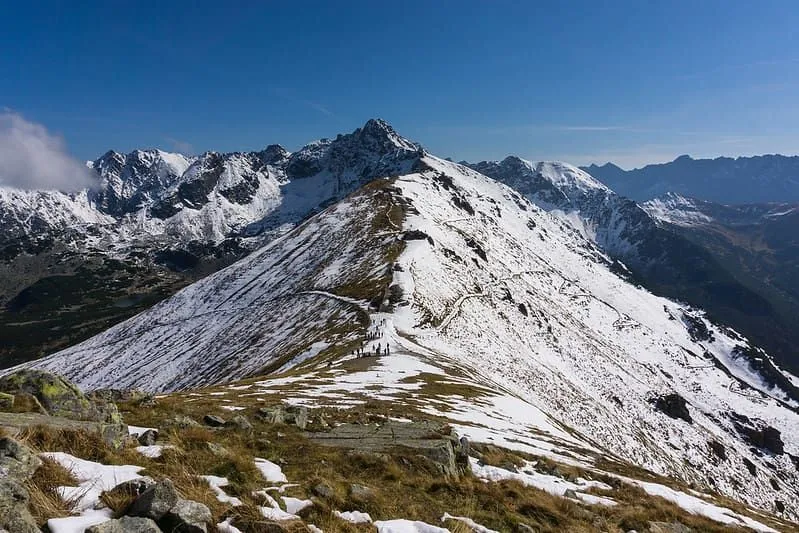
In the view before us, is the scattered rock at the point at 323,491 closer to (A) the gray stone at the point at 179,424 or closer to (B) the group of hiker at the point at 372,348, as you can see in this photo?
(A) the gray stone at the point at 179,424

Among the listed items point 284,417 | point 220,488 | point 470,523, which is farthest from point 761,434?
point 220,488

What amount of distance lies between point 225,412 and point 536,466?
13.4 meters

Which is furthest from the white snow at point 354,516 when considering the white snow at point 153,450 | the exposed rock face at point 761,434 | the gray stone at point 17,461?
the exposed rock face at point 761,434

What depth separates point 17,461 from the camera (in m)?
6.77

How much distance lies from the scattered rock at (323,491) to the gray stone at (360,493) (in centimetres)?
45

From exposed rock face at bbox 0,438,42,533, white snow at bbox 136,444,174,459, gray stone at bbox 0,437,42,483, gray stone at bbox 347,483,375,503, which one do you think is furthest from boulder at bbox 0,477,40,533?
gray stone at bbox 347,483,375,503

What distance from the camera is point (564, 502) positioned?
11938 millimetres

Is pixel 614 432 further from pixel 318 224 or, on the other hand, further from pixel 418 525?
pixel 318 224

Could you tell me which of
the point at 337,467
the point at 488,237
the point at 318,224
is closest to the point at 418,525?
the point at 337,467

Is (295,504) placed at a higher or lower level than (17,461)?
lower

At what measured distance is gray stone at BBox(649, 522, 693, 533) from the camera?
11.4 metres

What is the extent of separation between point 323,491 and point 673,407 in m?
96.0

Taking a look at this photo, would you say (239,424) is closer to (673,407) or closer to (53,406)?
(53,406)

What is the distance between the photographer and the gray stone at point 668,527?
1141 centimetres
